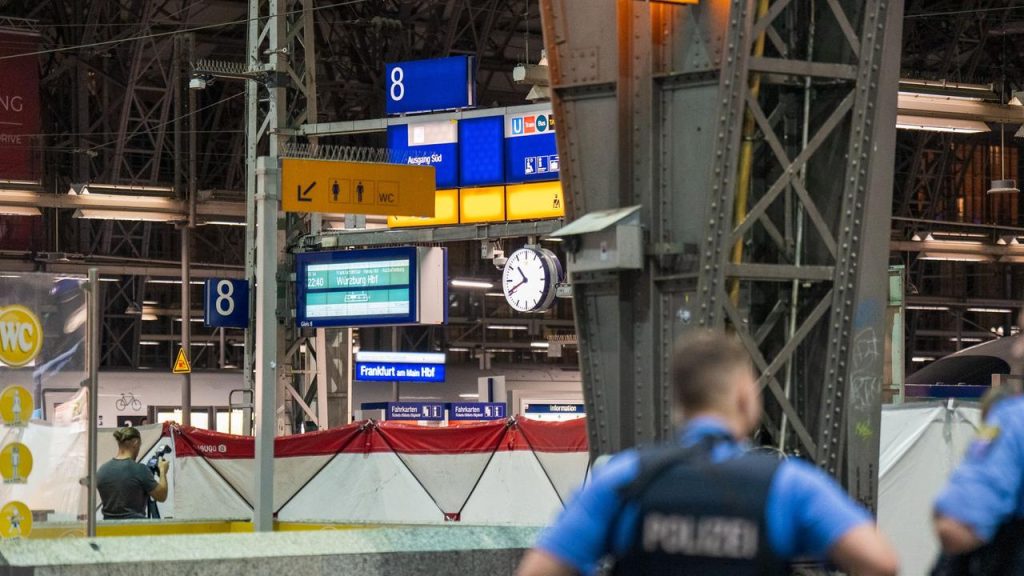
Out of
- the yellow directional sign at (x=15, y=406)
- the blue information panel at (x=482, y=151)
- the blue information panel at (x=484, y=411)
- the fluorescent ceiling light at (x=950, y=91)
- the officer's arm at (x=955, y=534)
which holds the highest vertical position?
the fluorescent ceiling light at (x=950, y=91)

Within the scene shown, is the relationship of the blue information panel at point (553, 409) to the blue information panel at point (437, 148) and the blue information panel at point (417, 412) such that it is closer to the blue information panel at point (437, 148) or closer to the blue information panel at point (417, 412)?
the blue information panel at point (417, 412)

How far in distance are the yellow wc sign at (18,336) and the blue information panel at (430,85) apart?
13230 mm

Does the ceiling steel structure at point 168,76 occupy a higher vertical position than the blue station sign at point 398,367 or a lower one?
higher

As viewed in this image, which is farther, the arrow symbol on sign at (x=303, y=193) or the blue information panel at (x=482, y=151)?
the blue information panel at (x=482, y=151)

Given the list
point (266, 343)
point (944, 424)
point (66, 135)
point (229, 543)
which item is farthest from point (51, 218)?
point (229, 543)

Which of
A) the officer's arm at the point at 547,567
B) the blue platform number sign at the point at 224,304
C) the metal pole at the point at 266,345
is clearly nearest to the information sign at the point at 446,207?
the blue platform number sign at the point at 224,304

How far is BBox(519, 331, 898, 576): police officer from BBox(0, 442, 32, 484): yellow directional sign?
6.76 meters

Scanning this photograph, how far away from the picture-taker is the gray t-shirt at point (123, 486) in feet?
39.6

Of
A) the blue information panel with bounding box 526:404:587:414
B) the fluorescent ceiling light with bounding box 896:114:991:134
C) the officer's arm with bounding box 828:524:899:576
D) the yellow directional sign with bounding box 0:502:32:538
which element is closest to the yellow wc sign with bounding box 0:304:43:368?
the yellow directional sign with bounding box 0:502:32:538

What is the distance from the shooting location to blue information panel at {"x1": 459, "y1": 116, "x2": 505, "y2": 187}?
22156 mm

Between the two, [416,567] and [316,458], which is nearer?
[416,567]

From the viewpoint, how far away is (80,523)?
31.8 feet

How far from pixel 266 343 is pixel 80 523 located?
14.7ft

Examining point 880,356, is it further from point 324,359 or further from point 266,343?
point 324,359
